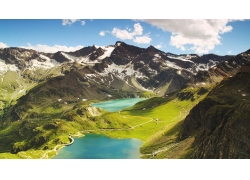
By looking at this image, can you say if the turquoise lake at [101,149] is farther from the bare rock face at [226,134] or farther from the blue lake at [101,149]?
the bare rock face at [226,134]

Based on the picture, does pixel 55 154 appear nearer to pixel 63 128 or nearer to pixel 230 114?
pixel 63 128

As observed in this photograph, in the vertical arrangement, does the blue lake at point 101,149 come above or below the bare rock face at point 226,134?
below

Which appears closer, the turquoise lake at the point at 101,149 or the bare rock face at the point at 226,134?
the bare rock face at the point at 226,134

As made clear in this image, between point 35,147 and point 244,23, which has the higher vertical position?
point 244,23

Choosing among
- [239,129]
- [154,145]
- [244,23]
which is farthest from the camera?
[154,145]


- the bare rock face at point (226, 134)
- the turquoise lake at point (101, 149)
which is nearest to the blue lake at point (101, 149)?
the turquoise lake at point (101, 149)

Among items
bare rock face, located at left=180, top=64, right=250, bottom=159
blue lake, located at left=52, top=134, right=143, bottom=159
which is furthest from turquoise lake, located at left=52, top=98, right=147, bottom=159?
bare rock face, located at left=180, top=64, right=250, bottom=159

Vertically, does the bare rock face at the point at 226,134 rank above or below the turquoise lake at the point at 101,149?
above

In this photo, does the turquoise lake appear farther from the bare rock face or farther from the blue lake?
the bare rock face
